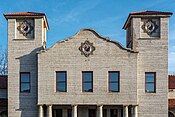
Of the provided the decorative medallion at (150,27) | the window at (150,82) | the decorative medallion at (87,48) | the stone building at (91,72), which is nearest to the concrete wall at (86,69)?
the stone building at (91,72)

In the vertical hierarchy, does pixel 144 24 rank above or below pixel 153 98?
above

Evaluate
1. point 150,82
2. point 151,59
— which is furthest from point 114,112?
point 151,59

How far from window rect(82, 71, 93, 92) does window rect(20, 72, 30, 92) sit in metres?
4.65

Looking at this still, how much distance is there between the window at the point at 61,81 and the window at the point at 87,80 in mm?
1533

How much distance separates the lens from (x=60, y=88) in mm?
24812

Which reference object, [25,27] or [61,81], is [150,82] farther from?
[25,27]

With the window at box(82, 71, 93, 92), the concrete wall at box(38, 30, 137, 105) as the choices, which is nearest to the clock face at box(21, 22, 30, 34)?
the concrete wall at box(38, 30, 137, 105)

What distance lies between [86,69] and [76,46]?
6.64 ft

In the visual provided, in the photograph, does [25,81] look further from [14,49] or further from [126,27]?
[126,27]

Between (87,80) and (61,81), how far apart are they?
211cm

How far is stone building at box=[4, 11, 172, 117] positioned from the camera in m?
24.5

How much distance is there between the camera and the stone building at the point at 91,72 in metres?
24.5

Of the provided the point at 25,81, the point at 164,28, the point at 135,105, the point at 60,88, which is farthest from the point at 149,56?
the point at 25,81

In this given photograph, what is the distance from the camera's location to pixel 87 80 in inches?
977
